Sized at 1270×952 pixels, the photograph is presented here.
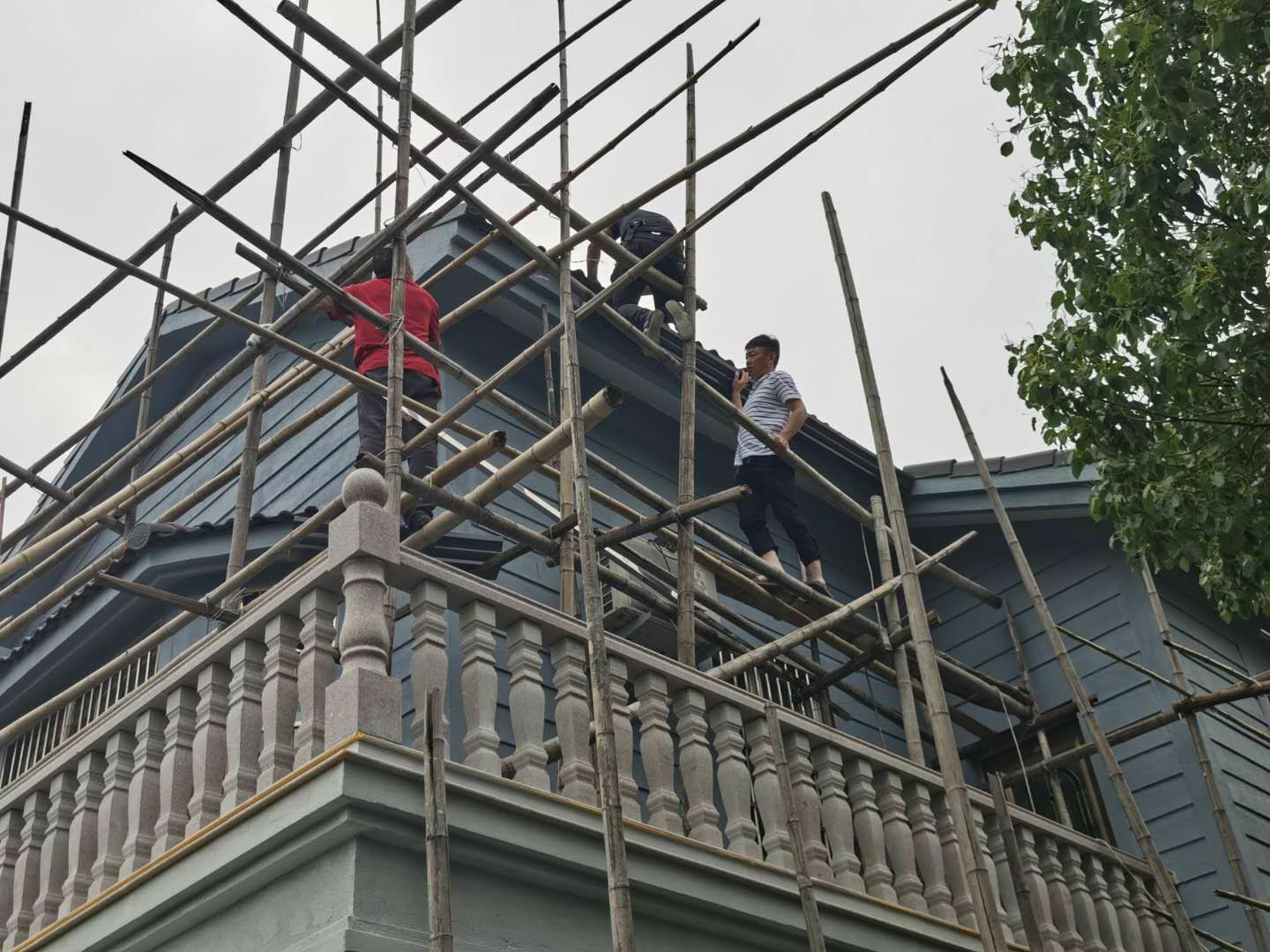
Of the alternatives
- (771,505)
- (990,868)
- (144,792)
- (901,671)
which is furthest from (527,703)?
(771,505)

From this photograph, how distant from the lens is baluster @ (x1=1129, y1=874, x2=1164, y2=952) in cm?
729

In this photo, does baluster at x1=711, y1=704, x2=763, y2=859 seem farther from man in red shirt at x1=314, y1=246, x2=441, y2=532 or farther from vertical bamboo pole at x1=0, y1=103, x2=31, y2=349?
vertical bamboo pole at x1=0, y1=103, x2=31, y2=349

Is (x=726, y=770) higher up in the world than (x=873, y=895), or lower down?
higher up

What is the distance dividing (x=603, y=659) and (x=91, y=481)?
3.98 metres

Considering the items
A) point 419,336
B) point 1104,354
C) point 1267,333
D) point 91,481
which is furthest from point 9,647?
point 1267,333

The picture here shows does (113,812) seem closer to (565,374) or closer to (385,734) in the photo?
(385,734)

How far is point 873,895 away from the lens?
5.70 meters

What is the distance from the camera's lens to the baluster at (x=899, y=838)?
595 cm

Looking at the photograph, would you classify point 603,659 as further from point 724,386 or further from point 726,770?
point 724,386

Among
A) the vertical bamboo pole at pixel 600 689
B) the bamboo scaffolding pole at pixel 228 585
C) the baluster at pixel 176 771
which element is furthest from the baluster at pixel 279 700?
the bamboo scaffolding pole at pixel 228 585

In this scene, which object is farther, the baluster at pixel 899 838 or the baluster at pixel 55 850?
the baluster at pixel 899 838

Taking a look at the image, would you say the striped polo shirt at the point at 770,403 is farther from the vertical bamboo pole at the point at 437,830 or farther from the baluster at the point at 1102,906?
the vertical bamboo pole at the point at 437,830

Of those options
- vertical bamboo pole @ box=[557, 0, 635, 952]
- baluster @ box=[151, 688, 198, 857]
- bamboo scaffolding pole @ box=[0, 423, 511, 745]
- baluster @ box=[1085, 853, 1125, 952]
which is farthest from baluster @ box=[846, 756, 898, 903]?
baluster @ box=[151, 688, 198, 857]

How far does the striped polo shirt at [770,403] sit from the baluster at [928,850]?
3.61 m
